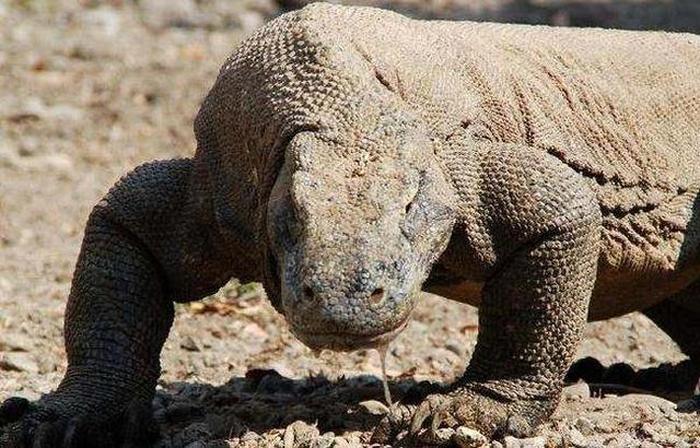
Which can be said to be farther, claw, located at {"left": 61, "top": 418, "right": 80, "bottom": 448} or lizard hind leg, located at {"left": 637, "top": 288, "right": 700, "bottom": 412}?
lizard hind leg, located at {"left": 637, "top": 288, "right": 700, "bottom": 412}

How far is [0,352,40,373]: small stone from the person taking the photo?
7340 mm

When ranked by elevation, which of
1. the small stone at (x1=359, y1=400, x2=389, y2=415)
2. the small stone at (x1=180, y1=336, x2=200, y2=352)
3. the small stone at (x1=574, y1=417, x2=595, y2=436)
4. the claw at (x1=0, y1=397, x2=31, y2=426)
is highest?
the small stone at (x1=180, y1=336, x2=200, y2=352)

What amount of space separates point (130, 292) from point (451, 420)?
1.24 m

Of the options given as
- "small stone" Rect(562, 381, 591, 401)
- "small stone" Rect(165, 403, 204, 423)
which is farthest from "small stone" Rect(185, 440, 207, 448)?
"small stone" Rect(562, 381, 591, 401)

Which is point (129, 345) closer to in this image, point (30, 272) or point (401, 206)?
point (401, 206)

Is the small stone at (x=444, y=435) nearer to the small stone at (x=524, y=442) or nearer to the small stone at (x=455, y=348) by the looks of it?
the small stone at (x=524, y=442)

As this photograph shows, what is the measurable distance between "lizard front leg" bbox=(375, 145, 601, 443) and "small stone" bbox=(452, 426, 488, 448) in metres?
0.07

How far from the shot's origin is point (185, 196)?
6.01 metres

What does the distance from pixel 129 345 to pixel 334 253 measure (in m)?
1.58

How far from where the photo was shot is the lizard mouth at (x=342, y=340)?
4660 millimetres

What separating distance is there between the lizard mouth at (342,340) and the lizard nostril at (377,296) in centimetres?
10

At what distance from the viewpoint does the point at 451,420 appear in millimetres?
5738

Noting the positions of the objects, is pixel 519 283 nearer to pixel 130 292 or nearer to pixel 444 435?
pixel 444 435

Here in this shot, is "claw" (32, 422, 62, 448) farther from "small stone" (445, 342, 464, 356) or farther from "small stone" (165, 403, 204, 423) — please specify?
"small stone" (445, 342, 464, 356)
